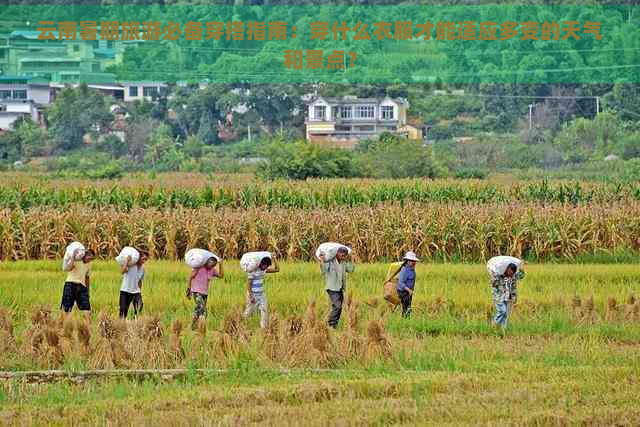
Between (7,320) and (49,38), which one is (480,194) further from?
(49,38)

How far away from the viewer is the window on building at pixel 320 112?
86438mm

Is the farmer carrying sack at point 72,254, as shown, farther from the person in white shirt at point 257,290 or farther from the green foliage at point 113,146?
the green foliage at point 113,146

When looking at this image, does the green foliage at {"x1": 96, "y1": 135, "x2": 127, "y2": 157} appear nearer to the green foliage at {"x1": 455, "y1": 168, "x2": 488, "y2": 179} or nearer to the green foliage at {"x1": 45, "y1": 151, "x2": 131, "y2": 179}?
the green foliage at {"x1": 45, "y1": 151, "x2": 131, "y2": 179}

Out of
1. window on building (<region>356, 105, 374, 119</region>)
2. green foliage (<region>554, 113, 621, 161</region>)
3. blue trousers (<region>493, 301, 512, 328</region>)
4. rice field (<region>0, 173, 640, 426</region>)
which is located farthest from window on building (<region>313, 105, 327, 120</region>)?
blue trousers (<region>493, 301, 512, 328</region>)

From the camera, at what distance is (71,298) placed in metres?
17.2

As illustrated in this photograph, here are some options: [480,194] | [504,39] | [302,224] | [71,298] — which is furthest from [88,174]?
[504,39]

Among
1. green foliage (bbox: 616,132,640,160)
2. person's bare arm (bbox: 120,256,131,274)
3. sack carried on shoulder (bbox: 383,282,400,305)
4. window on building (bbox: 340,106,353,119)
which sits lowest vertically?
green foliage (bbox: 616,132,640,160)

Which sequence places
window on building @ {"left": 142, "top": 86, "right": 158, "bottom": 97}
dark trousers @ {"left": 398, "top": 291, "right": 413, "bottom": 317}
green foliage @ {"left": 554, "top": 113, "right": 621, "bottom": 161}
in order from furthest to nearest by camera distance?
window on building @ {"left": 142, "top": 86, "right": 158, "bottom": 97} < green foliage @ {"left": 554, "top": 113, "right": 621, "bottom": 161} < dark trousers @ {"left": 398, "top": 291, "right": 413, "bottom": 317}

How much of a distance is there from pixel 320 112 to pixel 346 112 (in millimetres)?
1699

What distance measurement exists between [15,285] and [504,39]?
87.3 metres

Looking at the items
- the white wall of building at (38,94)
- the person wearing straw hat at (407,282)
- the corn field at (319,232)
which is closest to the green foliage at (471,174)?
the corn field at (319,232)

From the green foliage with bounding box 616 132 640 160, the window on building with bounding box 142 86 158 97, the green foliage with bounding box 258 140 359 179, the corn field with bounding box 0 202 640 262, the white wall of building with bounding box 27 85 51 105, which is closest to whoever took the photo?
Answer: the corn field with bounding box 0 202 640 262

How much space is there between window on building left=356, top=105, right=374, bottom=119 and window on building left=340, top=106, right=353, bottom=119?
56 centimetres

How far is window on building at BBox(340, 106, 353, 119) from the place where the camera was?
284ft
